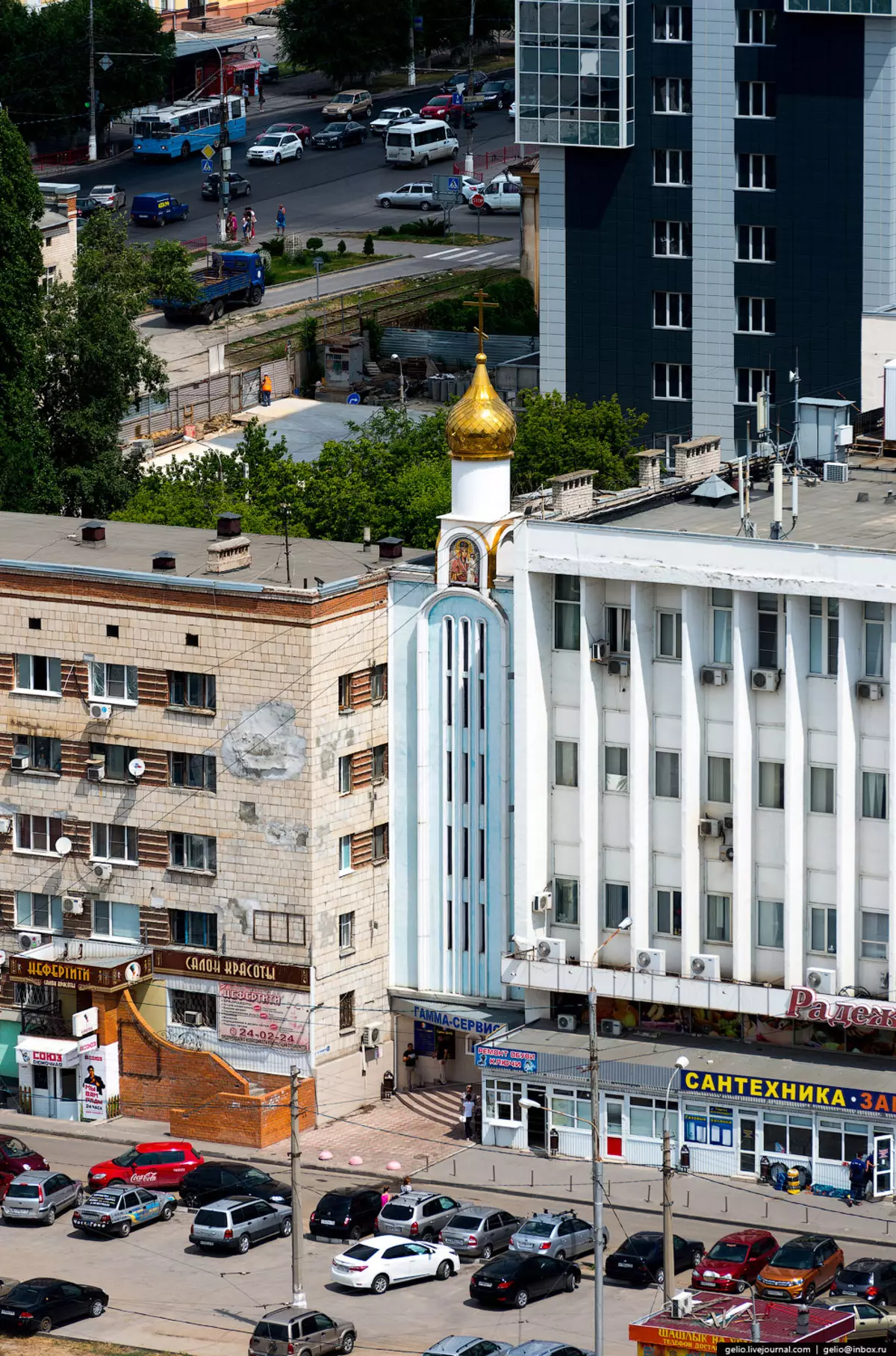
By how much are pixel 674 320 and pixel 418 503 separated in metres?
22.2

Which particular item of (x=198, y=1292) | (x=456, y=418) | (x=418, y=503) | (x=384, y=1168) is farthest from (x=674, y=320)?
(x=198, y=1292)

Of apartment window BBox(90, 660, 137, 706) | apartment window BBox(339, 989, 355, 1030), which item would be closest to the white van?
apartment window BBox(90, 660, 137, 706)

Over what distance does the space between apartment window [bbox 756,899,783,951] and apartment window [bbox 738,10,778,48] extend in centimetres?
5159

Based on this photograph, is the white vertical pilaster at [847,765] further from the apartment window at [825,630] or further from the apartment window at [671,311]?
the apartment window at [671,311]

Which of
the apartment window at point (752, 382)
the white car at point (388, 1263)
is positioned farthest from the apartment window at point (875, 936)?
the apartment window at point (752, 382)

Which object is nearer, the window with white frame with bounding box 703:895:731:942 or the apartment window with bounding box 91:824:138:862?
the window with white frame with bounding box 703:895:731:942

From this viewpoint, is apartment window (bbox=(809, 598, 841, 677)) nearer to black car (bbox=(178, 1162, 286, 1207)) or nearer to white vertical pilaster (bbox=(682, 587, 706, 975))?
white vertical pilaster (bbox=(682, 587, 706, 975))

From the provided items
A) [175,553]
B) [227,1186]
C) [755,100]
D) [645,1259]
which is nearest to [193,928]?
[227,1186]

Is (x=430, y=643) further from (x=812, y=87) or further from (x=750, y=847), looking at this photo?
(x=812, y=87)

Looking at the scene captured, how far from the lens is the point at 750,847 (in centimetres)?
9425

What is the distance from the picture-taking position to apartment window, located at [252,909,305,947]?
99562mm

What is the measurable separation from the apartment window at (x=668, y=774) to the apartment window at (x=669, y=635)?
2659 mm

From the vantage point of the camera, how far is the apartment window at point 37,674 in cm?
10262

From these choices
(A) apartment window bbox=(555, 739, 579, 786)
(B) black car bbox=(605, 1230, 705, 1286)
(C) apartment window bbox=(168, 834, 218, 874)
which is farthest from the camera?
(C) apartment window bbox=(168, 834, 218, 874)
